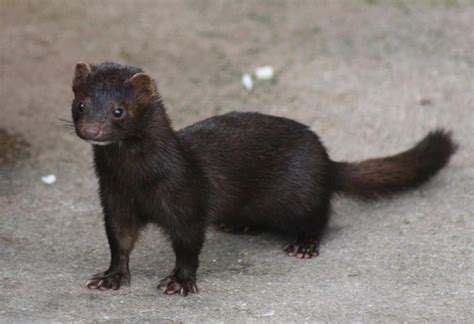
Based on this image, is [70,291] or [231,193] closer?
[70,291]

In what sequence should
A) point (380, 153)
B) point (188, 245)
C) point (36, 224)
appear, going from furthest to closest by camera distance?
1. point (380, 153)
2. point (36, 224)
3. point (188, 245)

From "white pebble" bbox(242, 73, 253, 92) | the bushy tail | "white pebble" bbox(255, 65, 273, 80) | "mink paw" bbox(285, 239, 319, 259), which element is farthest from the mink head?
"white pebble" bbox(255, 65, 273, 80)

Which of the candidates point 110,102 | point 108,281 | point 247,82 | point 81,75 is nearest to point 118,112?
point 110,102

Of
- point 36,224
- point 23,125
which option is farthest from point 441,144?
point 23,125

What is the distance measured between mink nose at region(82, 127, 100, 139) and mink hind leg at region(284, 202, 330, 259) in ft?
5.02

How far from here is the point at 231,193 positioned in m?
5.39

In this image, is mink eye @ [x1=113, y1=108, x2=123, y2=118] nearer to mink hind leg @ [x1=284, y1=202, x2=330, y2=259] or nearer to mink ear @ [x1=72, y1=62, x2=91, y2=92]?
mink ear @ [x1=72, y1=62, x2=91, y2=92]

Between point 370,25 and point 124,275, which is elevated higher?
point 370,25

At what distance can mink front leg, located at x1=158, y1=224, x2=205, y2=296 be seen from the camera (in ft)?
16.5

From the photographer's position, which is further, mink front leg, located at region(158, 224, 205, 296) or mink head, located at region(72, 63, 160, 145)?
mink front leg, located at region(158, 224, 205, 296)

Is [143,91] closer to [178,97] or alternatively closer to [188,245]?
[188,245]

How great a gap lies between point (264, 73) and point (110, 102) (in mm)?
3400

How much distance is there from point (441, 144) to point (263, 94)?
74.6 inches

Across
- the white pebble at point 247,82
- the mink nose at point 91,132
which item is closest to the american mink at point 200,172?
the mink nose at point 91,132
